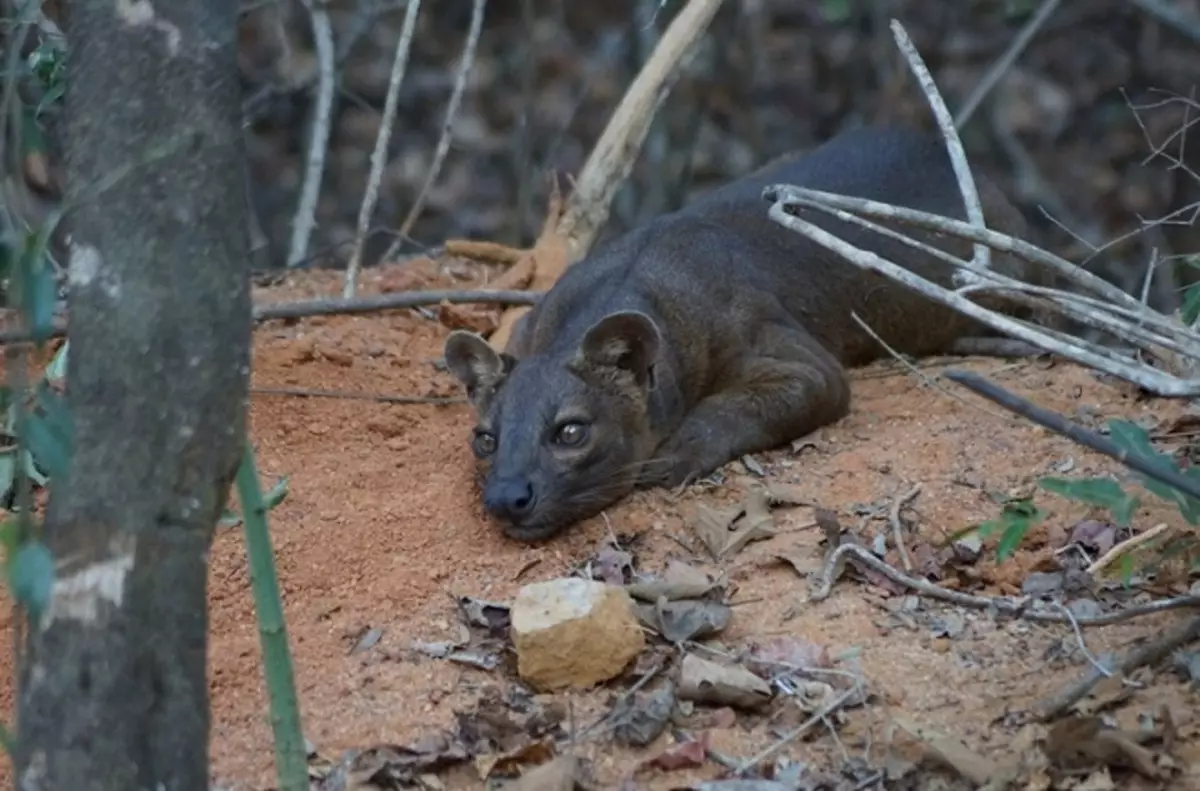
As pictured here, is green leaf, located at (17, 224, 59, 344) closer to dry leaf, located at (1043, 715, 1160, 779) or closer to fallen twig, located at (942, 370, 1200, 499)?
fallen twig, located at (942, 370, 1200, 499)

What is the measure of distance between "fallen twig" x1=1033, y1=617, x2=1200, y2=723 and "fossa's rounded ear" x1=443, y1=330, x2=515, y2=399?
240 cm

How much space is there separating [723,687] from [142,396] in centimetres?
167

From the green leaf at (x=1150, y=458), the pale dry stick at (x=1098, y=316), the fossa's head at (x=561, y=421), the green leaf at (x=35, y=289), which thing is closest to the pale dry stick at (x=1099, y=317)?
the pale dry stick at (x=1098, y=316)

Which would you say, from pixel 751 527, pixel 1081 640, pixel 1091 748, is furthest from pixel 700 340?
pixel 1091 748

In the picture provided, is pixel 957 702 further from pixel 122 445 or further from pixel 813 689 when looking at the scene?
pixel 122 445

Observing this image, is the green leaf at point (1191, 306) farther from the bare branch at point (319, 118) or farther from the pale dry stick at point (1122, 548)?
the bare branch at point (319, 118)

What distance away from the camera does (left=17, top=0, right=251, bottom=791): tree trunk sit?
2.95 metres

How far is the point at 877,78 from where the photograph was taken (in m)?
11.2

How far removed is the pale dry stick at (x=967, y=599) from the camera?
13.3 feet

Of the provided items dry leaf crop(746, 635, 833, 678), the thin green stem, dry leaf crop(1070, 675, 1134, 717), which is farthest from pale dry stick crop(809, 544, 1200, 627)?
the thin green stem

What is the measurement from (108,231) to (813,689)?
1.95m

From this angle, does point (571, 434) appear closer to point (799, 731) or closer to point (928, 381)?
point (928, 381)

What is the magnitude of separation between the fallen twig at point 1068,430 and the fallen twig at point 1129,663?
1.53ft

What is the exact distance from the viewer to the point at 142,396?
3010mm
